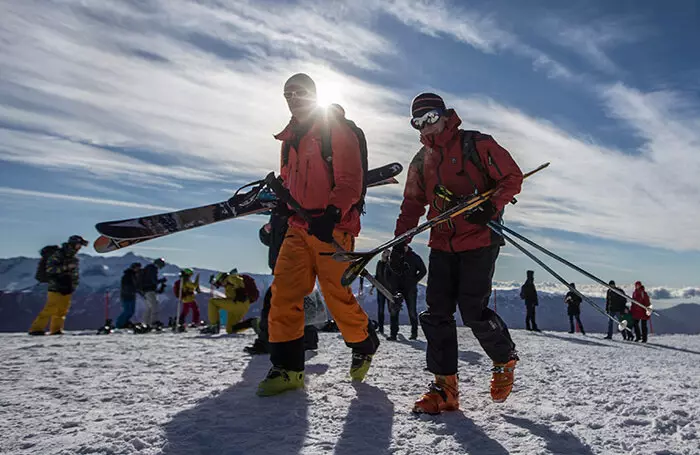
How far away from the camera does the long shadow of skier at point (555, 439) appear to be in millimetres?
2268

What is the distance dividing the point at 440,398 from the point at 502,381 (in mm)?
573

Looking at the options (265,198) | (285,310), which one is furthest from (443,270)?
(265,198)

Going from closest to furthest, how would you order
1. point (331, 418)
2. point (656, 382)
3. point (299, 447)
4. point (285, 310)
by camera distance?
point (299, 447)
point (331, 418)
point (285, 310)
point (656, 382)

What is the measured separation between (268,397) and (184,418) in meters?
0.67

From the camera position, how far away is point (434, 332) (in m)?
3.33

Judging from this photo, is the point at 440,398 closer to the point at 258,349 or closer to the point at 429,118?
the point at 429,118

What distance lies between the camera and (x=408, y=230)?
12.0 feet

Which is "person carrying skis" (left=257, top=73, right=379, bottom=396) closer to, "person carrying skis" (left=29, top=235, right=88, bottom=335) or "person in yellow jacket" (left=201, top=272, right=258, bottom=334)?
"person in yellow jacket" (left=201, top=272, right=258, bottom=334)

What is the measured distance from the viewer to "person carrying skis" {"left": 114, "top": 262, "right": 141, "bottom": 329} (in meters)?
12.7

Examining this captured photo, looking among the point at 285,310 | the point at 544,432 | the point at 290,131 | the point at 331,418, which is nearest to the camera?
the point at 544,432

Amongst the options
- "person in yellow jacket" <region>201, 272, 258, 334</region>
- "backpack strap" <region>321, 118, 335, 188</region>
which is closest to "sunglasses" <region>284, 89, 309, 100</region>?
"backpack strap" <region>321, 118, 335, 188</region>

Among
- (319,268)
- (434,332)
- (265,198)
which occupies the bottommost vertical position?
(434,332)

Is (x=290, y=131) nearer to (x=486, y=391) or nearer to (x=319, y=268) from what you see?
(x=319, y=268)

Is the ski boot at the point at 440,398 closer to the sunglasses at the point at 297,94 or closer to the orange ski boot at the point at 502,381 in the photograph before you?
the orange ski boot at the point at 502,381
